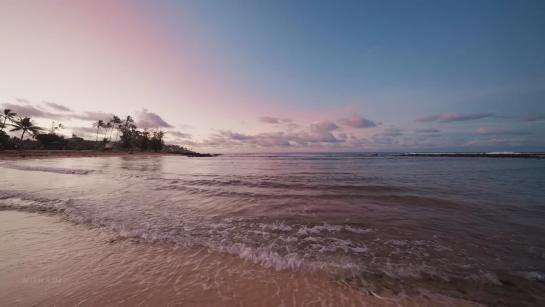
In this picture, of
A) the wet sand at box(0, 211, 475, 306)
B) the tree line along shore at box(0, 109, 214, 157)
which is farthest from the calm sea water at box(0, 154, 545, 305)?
the tree line along shore at box(0, 109, 214, 157)

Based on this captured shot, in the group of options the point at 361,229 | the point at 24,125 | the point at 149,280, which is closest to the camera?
the point at 149,280

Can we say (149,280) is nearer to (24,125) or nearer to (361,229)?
(361,229)

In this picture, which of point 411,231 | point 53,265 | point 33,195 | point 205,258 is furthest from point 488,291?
point 33,195

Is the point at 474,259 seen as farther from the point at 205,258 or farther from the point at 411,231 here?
the point at 205,258

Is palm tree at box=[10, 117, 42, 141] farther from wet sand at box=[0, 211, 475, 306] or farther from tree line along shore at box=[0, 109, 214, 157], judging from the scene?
wet sand at box=[0, 211, 475, 306]

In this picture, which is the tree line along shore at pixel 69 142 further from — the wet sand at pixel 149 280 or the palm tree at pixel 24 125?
the wet sand at pixel 149 280

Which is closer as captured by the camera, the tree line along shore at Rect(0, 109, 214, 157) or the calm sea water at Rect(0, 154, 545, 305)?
the calm sea water at Rect(0, 154, 545, 305)

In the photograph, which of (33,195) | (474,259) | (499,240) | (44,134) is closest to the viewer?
(474,259)

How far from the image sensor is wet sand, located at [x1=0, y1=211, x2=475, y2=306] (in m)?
3.25

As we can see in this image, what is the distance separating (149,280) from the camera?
147 inches

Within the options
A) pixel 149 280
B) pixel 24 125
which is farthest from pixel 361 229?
pixel 24 125

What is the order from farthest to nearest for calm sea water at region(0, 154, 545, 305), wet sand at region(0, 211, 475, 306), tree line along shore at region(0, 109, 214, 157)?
1. tree line along shore at region(0, 109, 214, 157)
2. calm sea water at region(0, 154, 545, 305)
3. wet sand at region(0, 211, 475, 306)

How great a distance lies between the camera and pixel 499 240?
18.4 ft

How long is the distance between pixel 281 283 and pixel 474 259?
448 cm
